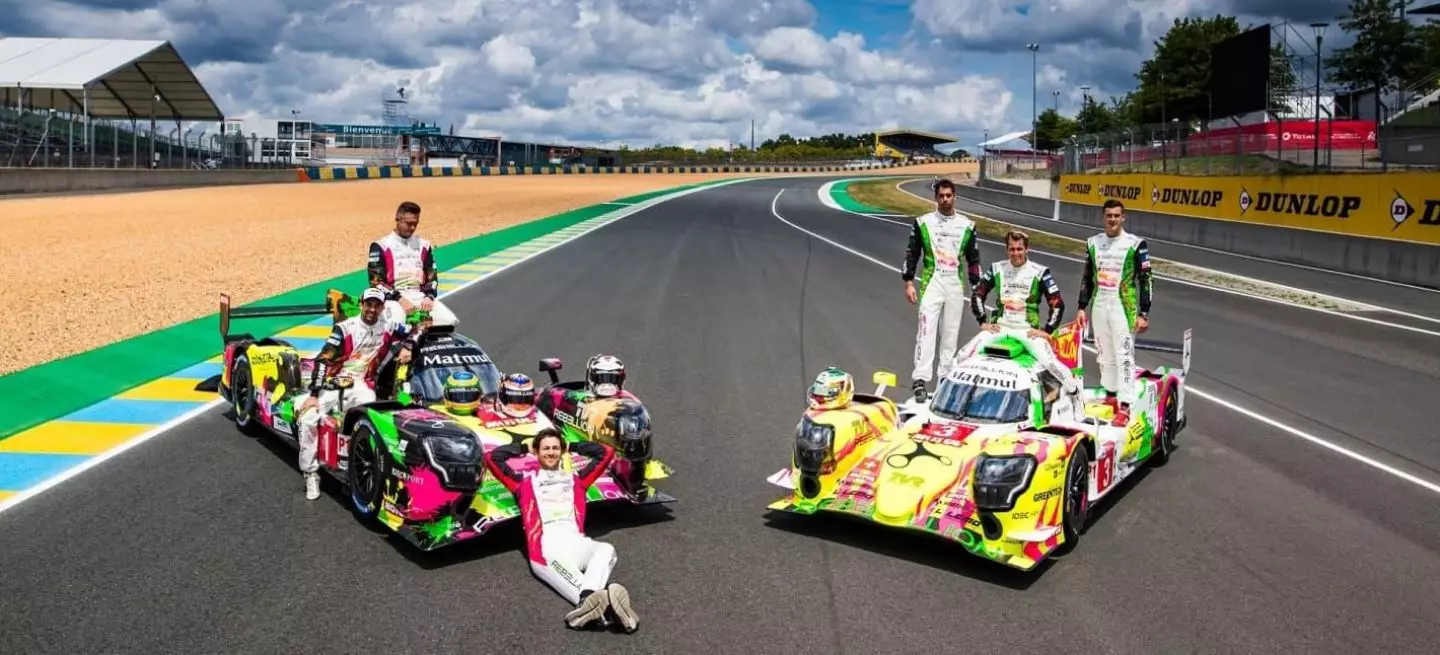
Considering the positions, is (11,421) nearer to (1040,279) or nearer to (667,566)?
(667,566)

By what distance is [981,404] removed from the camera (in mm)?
9031

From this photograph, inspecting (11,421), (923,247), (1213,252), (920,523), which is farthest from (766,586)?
(1213,252)

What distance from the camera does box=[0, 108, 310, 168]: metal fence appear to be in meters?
44.9

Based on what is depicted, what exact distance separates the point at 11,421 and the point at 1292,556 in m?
11.3

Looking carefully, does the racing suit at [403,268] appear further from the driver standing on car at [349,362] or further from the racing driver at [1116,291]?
the racing driver at [1116,291]

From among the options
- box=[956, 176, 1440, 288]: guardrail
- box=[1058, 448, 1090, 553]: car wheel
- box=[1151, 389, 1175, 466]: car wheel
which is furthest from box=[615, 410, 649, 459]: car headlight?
box=[956, 176, 1440, 288]: guardrail

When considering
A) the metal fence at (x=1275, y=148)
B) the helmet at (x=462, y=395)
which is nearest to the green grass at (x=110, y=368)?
the helmet at (x=462, y=395)

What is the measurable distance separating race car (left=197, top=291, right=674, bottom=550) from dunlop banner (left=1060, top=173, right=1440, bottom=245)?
2518 centimetres

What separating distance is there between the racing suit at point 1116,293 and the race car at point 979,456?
97 centimetres

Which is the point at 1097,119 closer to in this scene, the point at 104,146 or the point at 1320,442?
the point at 104,146

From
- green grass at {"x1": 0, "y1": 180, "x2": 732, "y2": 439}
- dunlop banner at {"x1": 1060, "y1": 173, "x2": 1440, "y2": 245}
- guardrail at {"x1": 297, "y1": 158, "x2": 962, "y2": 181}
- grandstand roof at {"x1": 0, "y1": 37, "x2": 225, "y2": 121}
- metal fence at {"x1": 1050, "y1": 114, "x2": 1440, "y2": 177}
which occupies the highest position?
grandstand roof at {"x1": 0, "y1": 37, "x2": 225, "y2": 121}

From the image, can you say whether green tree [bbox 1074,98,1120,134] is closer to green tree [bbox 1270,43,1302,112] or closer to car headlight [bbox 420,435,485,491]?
green tree [bbox 1270,43,1302,112]

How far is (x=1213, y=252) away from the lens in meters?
34.1

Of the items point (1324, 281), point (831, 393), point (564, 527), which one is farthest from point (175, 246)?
point (1324, 281)
